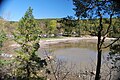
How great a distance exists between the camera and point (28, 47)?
991 cm

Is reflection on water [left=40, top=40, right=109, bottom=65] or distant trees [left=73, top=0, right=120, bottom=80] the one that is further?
reflection on water [left=40, top=40, right=109, bottom=65]

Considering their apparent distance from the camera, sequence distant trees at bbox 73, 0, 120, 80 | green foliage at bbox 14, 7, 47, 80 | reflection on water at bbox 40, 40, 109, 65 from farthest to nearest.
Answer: reflection on water at bbox 40, 40, 109, 65 → green foliage at bbox 14, 7, 47, 80 → distant trees at bbox 73, 0, 120, 80

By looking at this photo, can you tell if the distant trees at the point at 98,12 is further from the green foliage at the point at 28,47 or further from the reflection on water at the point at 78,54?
the green foliage at the point at 28,47

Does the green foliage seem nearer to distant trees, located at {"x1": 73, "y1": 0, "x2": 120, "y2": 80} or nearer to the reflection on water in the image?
the reflection on water

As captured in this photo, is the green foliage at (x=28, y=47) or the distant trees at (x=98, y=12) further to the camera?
the green foliage at (x=28, y=47)

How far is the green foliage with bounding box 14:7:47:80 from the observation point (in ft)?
31.0

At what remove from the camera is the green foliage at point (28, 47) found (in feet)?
31.0

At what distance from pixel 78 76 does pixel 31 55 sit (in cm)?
329

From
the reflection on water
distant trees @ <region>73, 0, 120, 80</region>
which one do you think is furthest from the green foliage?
distant trees @ <region>73, 0, 120, 80</region>

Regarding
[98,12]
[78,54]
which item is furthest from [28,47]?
[78,54]

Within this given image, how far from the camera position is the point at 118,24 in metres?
4.34

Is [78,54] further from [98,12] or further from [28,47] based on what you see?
[98,12]

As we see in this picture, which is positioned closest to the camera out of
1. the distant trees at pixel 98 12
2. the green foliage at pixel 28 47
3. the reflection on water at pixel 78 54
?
the distant trees at pixel 98 12

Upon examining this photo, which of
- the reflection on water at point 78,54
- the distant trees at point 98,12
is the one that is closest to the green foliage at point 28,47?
the reflection on water at point 78,54
